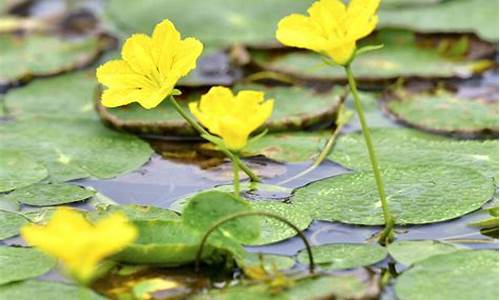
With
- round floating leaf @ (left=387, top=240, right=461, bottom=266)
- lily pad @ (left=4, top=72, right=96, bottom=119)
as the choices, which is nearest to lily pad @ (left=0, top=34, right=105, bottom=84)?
lily pad @ (left=4, top=72, right=96, bottom=119)

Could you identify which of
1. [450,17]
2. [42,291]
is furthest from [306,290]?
[450,17]

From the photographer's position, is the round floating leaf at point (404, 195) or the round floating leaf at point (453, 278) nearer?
the round floating leaf at point (453, 278)

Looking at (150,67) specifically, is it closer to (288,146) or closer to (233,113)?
(233,113)

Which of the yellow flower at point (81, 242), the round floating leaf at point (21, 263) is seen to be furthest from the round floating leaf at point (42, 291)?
the yellow flower at point (81, 242)

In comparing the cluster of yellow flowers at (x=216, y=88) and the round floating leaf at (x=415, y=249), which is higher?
the cluster of yellow flowers at (x=216, y=88)

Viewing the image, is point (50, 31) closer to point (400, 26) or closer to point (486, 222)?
point (400, 26)

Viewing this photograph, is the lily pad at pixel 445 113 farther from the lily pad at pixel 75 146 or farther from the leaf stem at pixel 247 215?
the leaf stem at pixel 247 215
